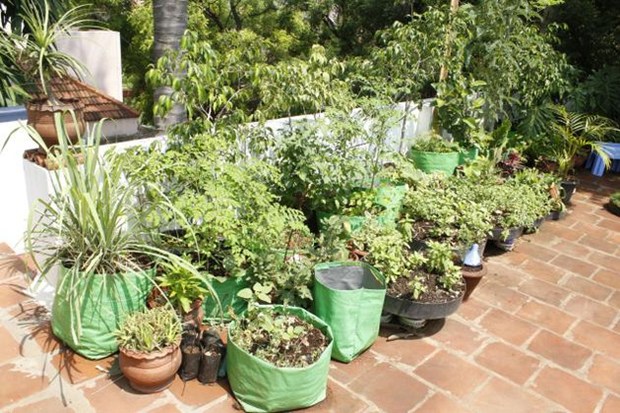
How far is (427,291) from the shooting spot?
123 inches

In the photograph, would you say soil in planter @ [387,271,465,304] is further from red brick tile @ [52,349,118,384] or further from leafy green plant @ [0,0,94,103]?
leafy green plant @ [0,0,94,103]

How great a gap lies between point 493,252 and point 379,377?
216cm

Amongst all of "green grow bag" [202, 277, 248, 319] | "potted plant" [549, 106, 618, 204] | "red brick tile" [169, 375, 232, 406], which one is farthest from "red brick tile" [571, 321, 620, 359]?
"potted plant" [549, 106, 618, 204]

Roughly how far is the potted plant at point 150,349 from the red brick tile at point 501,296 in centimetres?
226

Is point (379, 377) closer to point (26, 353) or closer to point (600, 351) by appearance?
point (600, 351)

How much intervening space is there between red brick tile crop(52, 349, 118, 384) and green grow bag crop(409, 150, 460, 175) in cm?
366

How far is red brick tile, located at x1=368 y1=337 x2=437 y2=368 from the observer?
2.93m

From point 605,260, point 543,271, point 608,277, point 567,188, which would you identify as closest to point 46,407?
point 543,271

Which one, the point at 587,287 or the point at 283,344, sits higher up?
the point at 283,344

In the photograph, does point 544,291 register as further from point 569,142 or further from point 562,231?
point 569,142

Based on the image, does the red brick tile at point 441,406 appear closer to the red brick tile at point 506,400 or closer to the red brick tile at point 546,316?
the red brick tile at point 506,400

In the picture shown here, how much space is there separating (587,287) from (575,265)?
1.24 feet

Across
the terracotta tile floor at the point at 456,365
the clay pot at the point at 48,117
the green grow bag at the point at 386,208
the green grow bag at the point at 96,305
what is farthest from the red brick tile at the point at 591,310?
the clay pot at the point at 48,117

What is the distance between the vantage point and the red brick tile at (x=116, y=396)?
2.35m
